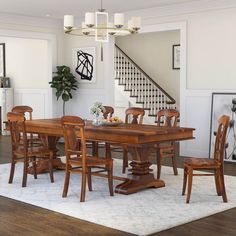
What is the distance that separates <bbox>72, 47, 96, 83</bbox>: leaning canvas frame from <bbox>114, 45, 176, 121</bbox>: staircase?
2042mm

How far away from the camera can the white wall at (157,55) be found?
1226 centimetres

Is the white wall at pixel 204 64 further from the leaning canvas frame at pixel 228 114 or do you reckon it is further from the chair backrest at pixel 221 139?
the chair backrest at pixel 221 139

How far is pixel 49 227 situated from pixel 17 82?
8.46 metres

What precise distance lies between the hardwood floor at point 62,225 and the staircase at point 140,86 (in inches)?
287

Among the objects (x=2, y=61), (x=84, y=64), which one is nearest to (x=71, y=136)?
(x=84, y=64)

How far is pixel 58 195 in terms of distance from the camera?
224 inches

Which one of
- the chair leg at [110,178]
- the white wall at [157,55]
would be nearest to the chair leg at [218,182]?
the chair leg at [110,178]

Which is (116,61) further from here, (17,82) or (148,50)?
(17,82)

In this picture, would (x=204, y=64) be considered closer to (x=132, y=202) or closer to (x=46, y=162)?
(x=46, y=162)

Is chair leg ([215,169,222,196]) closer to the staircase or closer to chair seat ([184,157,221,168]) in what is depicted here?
chair seat ([184,157,221,168])

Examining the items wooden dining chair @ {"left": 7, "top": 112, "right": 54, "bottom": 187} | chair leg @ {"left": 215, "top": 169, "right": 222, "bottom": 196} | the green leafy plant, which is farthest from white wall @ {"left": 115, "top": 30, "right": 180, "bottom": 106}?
chair leg @ {"left": 215, "top": 169, "right": 222, "bottom": 196}

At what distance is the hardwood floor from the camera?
4.25m

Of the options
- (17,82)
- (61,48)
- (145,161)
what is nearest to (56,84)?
(61,48)

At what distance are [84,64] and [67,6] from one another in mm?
2028
